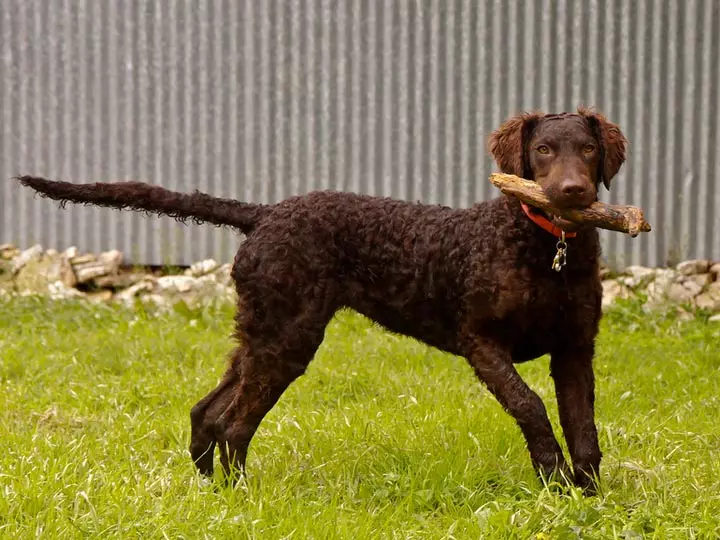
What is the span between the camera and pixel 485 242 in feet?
13.6

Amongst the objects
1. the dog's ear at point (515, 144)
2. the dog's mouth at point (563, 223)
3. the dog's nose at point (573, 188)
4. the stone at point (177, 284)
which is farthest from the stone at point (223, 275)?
the dog's nose at point (573, 188)

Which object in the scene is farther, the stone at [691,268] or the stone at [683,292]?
the stone at [691,268]

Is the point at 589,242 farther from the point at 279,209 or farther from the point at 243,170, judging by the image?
the point at 243,170

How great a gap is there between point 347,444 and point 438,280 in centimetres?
79

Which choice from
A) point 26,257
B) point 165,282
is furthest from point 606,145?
point 26,257

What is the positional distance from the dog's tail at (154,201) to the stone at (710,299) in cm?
433

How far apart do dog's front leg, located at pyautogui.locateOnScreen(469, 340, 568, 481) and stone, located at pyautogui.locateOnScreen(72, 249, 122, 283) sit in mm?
4971

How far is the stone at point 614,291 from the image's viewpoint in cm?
783

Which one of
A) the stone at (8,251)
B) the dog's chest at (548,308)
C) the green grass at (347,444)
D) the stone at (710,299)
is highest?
the dog's chest at (548,308)

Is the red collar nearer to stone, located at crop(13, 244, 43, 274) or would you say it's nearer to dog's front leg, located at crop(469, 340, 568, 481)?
dog's front leg, located at crop(469, 340, 568, 481)

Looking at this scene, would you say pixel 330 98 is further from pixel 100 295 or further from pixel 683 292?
pixel 683 292

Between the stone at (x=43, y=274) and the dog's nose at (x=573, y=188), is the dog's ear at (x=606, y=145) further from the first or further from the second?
the stone at (x=43, y=274)

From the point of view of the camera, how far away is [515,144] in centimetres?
414

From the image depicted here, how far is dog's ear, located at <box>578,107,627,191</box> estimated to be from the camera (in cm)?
409
